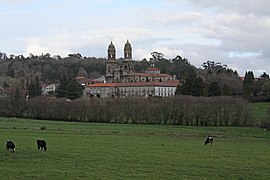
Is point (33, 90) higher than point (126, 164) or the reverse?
higher

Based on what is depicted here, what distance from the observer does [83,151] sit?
3056 centimetres

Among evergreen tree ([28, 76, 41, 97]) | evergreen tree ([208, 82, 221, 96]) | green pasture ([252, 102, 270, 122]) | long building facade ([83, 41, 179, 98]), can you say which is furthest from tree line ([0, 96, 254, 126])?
long building facade ([83, 41, 179, 98])

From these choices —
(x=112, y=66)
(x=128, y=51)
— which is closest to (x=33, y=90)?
(x=112, y=66)

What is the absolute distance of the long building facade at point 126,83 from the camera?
168 metres

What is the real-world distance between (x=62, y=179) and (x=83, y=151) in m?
11.2

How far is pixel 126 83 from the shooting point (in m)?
171

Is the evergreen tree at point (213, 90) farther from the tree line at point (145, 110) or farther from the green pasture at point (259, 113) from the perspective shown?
the tree line at point (145, 110)

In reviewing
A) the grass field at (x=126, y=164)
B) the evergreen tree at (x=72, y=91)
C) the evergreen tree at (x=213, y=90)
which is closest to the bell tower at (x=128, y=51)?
the evergreen tree at (x=72, y=91)

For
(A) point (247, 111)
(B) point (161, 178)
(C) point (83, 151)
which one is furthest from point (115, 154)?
(A) point (247, 111)

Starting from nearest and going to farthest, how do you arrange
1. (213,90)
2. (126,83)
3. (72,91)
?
(213,90)
(72,91)
(126,83)

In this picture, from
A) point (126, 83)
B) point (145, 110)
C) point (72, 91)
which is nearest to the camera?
point (145, 110)

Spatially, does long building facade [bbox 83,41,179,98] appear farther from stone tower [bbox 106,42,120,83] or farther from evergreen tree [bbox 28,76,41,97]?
evergreen tree [bbox 28,76,41,97]

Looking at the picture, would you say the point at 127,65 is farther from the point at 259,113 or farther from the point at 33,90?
the point at 259,113

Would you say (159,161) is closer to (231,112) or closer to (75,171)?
(75,171)
